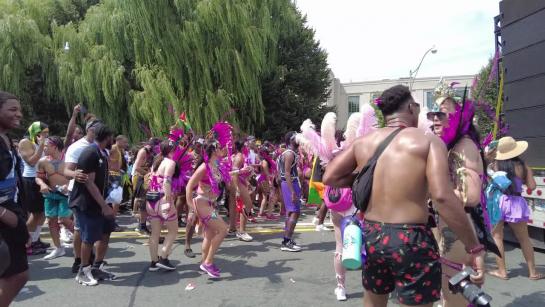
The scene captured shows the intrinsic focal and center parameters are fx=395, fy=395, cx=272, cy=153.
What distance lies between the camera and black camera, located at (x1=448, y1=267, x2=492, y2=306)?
193 cm

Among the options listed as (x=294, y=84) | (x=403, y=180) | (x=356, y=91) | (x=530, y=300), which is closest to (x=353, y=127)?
(x=403, y=180)

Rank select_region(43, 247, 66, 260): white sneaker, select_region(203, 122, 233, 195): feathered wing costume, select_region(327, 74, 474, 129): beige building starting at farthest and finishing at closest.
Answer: select_region(327, 74, 474, 129): beige building < select_region(43, 247, 66, 260): white sneaker < select_region(203, 122, 233, 195): feathered wing costume

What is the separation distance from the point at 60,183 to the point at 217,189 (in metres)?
2.58

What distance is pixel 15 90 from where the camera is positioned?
17125 mm

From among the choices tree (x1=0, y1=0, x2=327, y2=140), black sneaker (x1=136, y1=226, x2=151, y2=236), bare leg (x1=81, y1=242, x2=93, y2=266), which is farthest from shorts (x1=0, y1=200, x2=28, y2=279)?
tree (x1=0, y1=0, x2=327, y2=140)

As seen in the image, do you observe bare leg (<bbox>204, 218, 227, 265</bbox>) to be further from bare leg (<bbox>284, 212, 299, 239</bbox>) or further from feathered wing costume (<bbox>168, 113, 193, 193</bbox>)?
bare leg (<bbox>284, 212, 299, 239</bbox>)

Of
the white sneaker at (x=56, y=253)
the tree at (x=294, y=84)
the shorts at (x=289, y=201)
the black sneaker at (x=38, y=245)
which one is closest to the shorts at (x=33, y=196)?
the black sneaker at (x=38, y=245)

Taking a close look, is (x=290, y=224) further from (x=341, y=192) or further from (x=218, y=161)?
(x=341, y=192)

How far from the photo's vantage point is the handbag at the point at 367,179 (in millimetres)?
2338

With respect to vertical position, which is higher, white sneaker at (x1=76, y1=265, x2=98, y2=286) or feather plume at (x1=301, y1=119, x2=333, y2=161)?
feather plume at (x1=301, y1=119, x2=333, y2=161)

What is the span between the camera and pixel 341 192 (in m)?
4.47

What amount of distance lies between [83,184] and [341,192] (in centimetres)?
304

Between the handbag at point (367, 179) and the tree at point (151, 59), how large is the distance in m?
12.2

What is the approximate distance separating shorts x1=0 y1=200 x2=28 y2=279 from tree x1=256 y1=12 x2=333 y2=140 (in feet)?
59.3
